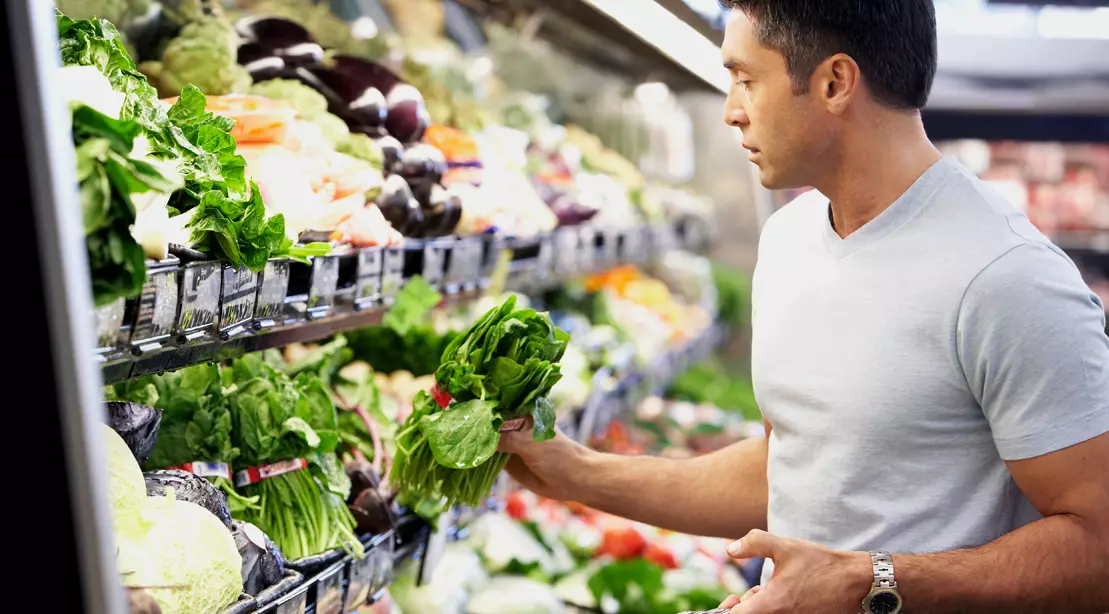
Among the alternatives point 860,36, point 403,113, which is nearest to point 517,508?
point 403,113

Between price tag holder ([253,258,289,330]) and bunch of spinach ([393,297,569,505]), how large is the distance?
1.16 ft

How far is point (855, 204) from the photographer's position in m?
1.96

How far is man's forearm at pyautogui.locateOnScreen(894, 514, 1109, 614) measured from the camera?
170 cm

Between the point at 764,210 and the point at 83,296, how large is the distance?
17.4 ft

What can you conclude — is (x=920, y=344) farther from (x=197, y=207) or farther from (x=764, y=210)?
(x=764, y=210)

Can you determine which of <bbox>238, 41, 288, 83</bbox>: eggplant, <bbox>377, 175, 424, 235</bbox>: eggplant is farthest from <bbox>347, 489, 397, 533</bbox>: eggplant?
<bbox>238, 41, 288, 83</bbox>: eggplant

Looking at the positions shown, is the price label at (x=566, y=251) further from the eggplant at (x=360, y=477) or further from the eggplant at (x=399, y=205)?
the eggplant at (x=360, y=477)

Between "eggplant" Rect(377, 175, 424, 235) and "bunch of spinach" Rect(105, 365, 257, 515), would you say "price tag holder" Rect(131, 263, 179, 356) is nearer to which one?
"bunch of spinach" Rect(105, 365, 257, 515)

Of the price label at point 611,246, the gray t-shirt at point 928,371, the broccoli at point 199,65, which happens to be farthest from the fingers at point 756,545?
the price label at point 611,246

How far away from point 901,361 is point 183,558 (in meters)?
1.15

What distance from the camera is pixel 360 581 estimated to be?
195 centimetres

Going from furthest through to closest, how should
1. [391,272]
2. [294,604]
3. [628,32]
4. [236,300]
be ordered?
[628,32], [391,272], [294,604], [236,300]

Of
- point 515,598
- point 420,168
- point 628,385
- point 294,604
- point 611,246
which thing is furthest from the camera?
point 628,385

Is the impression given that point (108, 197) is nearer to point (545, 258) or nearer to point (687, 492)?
point (687, 492)
